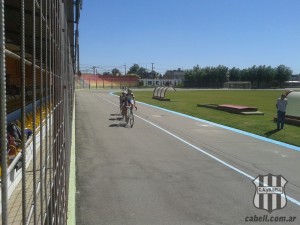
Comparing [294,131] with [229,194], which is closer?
[229,194]

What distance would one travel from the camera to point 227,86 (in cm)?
13388

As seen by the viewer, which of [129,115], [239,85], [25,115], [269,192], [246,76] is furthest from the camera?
[246,76]

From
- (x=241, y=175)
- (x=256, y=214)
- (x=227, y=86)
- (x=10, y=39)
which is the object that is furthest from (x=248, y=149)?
(x=227, y=86)

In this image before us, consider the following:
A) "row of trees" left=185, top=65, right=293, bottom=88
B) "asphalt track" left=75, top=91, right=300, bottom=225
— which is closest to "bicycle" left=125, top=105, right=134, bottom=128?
"asphalt track" left=75, top=91, right=300, bottom=225

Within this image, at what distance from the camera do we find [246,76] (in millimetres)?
141500

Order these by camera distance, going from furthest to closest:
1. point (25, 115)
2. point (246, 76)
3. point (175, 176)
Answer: point (246, 76) → point (175, 176) → point (25, 115)

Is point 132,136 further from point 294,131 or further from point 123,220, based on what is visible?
point 123,220

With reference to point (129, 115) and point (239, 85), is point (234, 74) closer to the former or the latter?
point (239, 85)

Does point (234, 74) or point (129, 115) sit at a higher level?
point (234, 74)

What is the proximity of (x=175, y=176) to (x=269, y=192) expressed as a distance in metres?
1.95

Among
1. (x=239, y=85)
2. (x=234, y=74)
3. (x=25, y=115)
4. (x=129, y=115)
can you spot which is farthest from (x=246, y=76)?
(x=25, y=115)

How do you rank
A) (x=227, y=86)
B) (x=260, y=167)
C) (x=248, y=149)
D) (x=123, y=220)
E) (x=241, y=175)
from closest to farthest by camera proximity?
(x=123, y=220) < (x=241, y=175) < (x=260, y=167) < (x=248, y=149) < (x=227, y=86)

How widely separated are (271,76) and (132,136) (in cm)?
12703

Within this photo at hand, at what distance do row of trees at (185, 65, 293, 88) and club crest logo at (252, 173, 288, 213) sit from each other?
127930 millimetres
